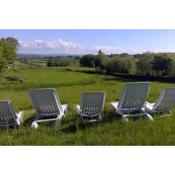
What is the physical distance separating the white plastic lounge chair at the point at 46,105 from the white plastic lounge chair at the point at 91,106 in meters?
0.49

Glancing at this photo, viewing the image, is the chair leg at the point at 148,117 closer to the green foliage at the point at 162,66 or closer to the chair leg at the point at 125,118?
the chair leg at the point at 125,118

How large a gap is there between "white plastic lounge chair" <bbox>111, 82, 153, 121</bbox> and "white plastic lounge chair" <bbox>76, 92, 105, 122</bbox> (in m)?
0.47

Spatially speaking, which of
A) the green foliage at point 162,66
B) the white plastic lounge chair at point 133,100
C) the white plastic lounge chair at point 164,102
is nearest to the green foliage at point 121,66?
the green foliage at point 162,66

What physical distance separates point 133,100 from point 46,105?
1.83 meters

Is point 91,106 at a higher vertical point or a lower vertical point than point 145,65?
higher

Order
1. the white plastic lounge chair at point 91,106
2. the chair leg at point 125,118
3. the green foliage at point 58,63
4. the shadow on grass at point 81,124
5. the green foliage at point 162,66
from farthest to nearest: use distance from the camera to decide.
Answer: the green foliage at point 58,63 < the green foliage at point 162,66 < the white plastic lounge chair at point 91,106 < the chair leg at point 125,118 < the shadow on grass at point 81,124

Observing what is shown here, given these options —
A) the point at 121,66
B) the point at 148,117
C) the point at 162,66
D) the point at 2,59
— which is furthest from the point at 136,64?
the point at 148,117

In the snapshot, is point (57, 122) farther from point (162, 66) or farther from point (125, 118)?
point (162, 66)

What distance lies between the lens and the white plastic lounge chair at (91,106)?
555cm

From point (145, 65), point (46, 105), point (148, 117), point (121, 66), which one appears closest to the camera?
point (148, 117)

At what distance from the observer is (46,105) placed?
19.1 ft
